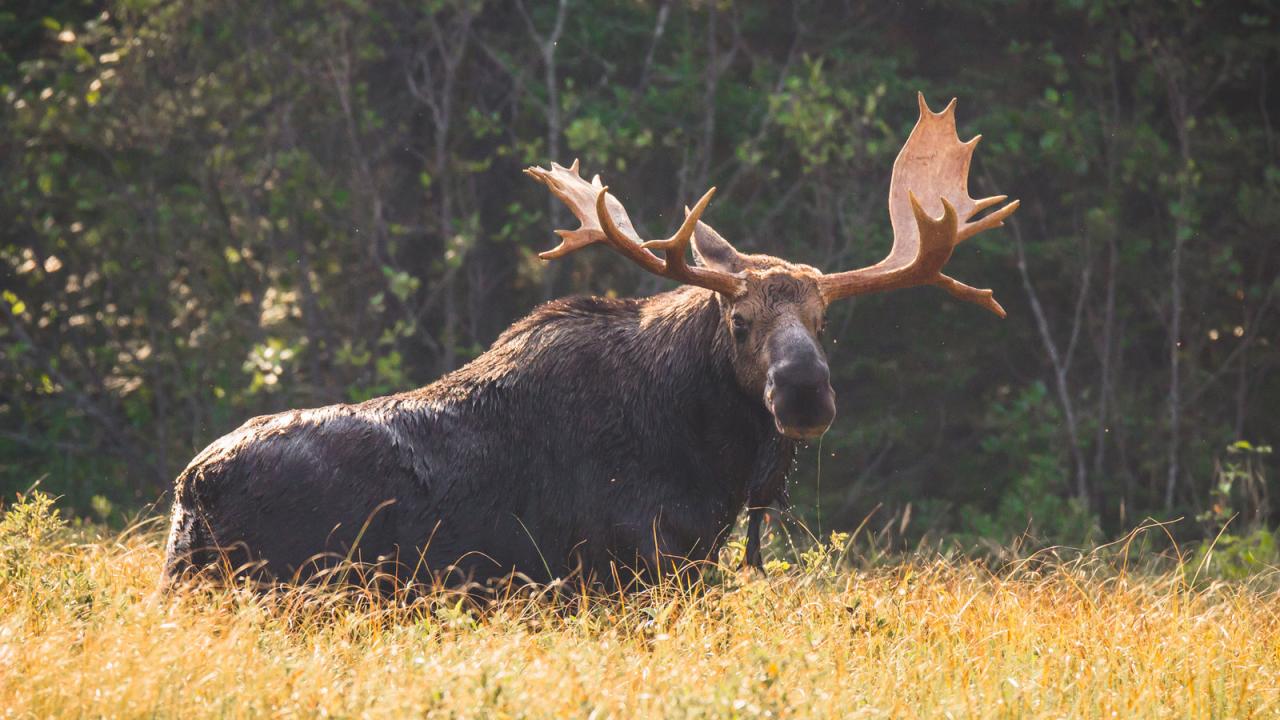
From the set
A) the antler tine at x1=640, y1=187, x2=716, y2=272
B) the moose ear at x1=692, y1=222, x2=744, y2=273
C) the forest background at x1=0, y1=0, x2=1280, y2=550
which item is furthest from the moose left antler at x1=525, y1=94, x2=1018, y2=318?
the forest background at x1=0, y1=0, x2=1280, y2=550

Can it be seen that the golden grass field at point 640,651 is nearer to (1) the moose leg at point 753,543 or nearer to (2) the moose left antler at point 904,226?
(1) the moose leg at point 753,543

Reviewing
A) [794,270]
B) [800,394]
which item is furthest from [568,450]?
[794,270]

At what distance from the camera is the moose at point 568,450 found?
5207mm

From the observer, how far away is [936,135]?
642 centimetres

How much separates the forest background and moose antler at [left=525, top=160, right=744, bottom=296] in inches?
151

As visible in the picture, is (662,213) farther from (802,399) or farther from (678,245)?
(802,399)

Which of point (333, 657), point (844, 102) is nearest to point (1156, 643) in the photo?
point (333, 657)

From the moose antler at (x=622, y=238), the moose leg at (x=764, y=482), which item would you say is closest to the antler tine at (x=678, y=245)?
the moose antler at (x=622, y=238)

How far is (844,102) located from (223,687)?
7689mm

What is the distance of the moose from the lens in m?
5.21

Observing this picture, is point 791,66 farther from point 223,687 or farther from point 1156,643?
A: point 223,687

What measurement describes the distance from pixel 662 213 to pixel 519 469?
6.30 meters

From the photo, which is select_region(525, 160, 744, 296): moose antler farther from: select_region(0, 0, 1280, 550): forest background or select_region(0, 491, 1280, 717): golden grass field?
select_region(0, 0, 1280, 550): forest background

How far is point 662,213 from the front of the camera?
1155 centimetres
